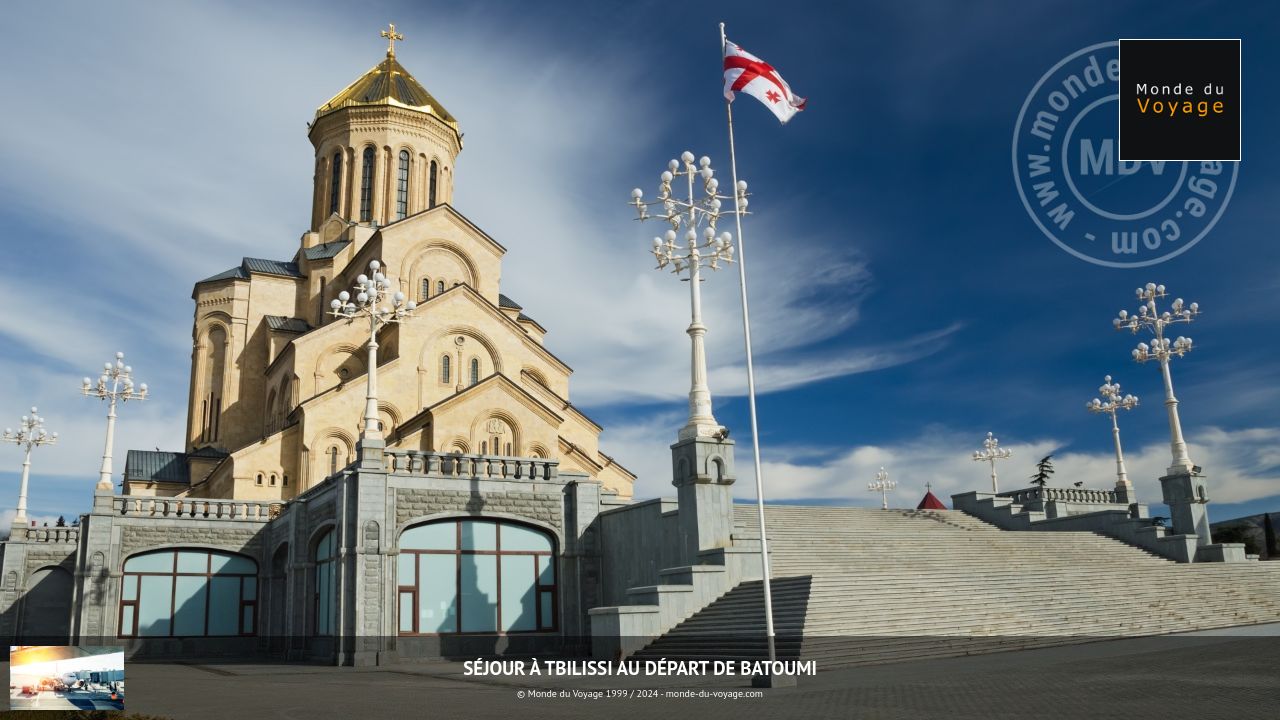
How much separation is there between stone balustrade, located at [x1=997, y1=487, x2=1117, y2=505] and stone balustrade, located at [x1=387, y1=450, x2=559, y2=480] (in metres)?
18.3

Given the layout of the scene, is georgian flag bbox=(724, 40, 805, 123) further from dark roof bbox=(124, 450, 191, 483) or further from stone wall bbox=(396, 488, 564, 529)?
dark roof bbox=(124, 450, 191, 483)

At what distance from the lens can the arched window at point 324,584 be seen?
24906 mm

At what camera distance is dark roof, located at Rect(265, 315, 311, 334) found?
4731 centimetres

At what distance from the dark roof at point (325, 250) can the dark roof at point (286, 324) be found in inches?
139

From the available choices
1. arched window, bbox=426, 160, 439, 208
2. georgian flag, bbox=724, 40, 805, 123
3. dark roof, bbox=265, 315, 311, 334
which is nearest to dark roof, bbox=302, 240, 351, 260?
dark roof, bbox=265, 315, 311, 334

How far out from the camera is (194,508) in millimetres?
30844

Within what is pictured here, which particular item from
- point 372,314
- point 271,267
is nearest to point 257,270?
point 271,267

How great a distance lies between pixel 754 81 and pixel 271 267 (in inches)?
1591

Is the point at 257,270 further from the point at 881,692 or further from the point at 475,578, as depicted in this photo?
the point at 881,692

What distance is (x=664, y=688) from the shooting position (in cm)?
1326

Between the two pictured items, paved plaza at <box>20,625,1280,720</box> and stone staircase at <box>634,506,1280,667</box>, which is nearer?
paved plaza at <box>20,625,1280,720</box>

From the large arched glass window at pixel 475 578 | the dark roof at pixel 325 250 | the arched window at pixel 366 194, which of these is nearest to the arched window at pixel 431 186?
the arched window at pixel 366 194

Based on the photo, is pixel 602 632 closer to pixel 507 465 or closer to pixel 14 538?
pixel 507 465

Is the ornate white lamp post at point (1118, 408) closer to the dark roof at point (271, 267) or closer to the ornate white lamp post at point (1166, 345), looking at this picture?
the ornate white lamp post at point (1166, 345)
